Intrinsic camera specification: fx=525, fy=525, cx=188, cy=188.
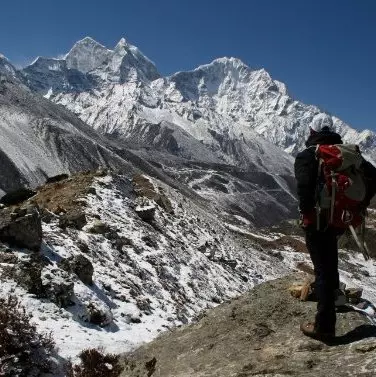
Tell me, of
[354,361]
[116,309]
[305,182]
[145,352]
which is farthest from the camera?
[116,309]

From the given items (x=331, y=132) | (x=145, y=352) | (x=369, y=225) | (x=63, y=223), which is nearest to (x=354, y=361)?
(x=331, y=132)

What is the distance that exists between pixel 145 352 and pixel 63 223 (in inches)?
410

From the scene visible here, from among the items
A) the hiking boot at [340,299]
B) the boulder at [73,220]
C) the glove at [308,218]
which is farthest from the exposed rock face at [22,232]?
the glove at [308,218]

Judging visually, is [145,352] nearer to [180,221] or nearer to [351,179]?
[351,179]

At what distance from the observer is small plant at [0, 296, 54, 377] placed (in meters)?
8.56

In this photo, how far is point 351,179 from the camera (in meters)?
7.58

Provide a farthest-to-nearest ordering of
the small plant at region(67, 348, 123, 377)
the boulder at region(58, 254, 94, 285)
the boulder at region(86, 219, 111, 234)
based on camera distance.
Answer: the boulder at region(86, 219, 111, 234)
the boulder at region(58, 254, 94, 285)
the small plant at region(67, 348, 123, 377)

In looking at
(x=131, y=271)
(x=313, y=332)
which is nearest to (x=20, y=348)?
(x=313, y=332)

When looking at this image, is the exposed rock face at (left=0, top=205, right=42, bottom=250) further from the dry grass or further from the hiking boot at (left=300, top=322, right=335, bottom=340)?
the hiking boot at (left=300, top=322, right=335, bottom=340)

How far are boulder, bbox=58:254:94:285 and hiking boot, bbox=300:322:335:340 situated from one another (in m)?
8.71

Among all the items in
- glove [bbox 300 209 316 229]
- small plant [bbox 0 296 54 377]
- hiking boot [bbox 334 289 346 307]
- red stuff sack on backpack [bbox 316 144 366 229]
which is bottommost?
small plant [bbox 0 296 54 377]

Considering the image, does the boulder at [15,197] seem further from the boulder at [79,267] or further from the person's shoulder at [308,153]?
the person's shoulder at [308,153]

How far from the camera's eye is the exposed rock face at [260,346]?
716 centimetres

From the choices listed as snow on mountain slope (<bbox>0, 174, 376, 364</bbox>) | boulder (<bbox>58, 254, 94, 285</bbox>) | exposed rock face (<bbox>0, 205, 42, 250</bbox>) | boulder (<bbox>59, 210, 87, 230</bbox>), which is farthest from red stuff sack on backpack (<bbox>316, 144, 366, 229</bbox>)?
boulder (<bbox>59, 210, 87, 230</bbox>)
